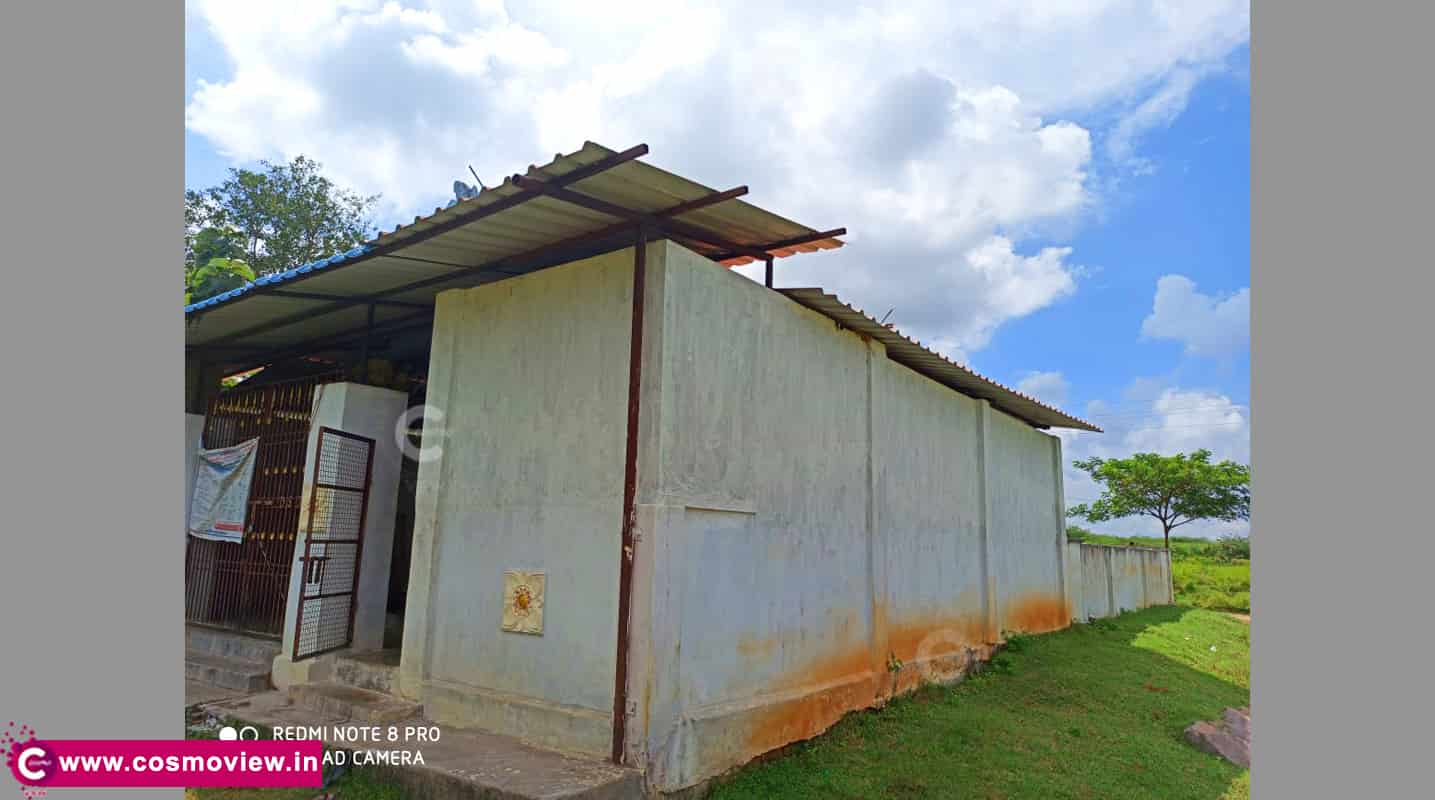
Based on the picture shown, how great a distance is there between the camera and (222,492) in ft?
30.5

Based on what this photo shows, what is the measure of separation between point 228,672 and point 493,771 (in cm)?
417

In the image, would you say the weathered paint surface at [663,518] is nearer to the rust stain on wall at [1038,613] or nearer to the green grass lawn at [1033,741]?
the green grass lawn at [1033,741]

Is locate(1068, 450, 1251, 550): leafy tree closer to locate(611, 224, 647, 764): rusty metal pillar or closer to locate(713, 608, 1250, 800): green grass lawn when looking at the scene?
locate(713, 608, 1250, 800): green grass lawn

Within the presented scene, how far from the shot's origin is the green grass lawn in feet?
20.0

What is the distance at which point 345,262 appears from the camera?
648 centimetres

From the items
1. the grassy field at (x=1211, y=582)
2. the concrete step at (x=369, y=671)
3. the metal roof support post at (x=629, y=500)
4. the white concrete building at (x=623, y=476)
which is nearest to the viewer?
the metal roof support post at (x=629, y=500)

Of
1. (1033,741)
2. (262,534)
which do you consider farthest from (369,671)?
(1033,741)

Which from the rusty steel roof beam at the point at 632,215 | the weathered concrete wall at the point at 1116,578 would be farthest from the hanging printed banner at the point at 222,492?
the weathered concrete wall at the point at 1116,578

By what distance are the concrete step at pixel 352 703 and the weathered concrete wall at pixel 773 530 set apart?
7.13 feet

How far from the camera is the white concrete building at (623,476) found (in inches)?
217

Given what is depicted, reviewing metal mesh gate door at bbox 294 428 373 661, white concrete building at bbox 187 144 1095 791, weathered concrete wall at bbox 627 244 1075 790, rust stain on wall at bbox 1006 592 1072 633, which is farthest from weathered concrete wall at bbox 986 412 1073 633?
metal mesh gate door at bbox 294 428 373 661

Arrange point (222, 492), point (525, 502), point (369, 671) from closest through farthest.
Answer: point (525, 502)
point (369, 671)
point (222, 492)

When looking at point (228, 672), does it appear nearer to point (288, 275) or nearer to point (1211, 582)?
point (288, 275)

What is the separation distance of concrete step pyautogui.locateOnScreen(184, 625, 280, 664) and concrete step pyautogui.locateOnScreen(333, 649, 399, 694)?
3.71 feet
